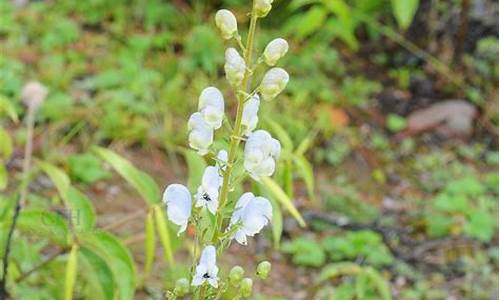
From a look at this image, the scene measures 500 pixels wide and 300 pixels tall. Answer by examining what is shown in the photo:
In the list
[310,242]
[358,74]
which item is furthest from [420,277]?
[358,74]

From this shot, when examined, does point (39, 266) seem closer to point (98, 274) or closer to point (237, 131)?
point (98, 274)

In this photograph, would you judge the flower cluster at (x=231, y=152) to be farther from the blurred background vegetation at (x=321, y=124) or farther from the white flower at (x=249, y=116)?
the blurred background vegetation at (x=321, y=124)

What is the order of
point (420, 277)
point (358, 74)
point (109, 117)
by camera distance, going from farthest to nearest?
point (358, 74), point (109, 117), point (420, 277)

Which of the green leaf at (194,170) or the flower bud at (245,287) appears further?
the green leaf at (194,170)

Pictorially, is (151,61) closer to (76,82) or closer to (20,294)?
(76,82)

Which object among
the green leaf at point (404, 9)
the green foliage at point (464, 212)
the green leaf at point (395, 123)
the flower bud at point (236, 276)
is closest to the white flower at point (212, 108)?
the flower bud at point (236, 276)

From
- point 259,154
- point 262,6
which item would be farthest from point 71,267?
point 262,6
